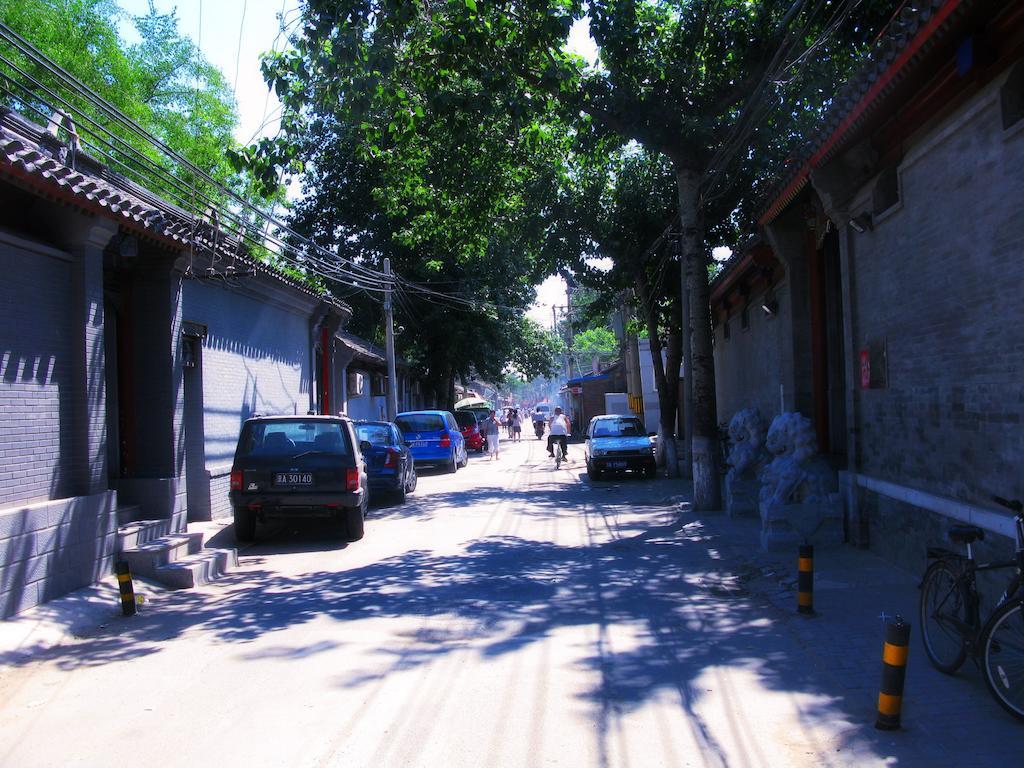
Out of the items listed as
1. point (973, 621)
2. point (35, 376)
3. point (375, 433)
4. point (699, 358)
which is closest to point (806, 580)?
point (973, 621)

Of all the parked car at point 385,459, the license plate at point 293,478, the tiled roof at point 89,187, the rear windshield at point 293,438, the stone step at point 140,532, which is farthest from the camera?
the parked car at point 385,459

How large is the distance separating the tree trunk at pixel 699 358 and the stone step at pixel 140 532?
7.92 meters

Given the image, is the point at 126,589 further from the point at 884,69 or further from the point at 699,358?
the point at 699,358

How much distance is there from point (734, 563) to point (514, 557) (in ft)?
8.45

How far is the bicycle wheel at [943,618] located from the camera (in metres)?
4.80

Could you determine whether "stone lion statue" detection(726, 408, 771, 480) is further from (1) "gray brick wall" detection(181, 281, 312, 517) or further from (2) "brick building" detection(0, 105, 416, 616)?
(1) "gray brick wall" detection(181, 281, 312, 517)

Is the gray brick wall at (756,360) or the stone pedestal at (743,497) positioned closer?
the stone pedestal at (743,497)

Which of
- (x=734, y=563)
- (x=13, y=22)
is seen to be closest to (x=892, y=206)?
(x=734, y=563)

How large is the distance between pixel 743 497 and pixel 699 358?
239 cm

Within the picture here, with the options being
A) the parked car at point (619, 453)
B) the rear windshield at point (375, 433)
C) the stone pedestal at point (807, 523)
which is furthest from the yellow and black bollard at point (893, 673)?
the parked car at point (619, 453)

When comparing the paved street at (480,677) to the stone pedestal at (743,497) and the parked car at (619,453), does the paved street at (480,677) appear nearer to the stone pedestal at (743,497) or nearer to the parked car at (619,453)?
the stone pedestal at (743,497)

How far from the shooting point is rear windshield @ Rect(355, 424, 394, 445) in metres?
16.1

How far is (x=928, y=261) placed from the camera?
7.28 meters

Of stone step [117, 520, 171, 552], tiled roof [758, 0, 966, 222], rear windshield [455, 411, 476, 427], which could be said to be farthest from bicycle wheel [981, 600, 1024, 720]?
rear windshield [455, 411, 476, 427]
